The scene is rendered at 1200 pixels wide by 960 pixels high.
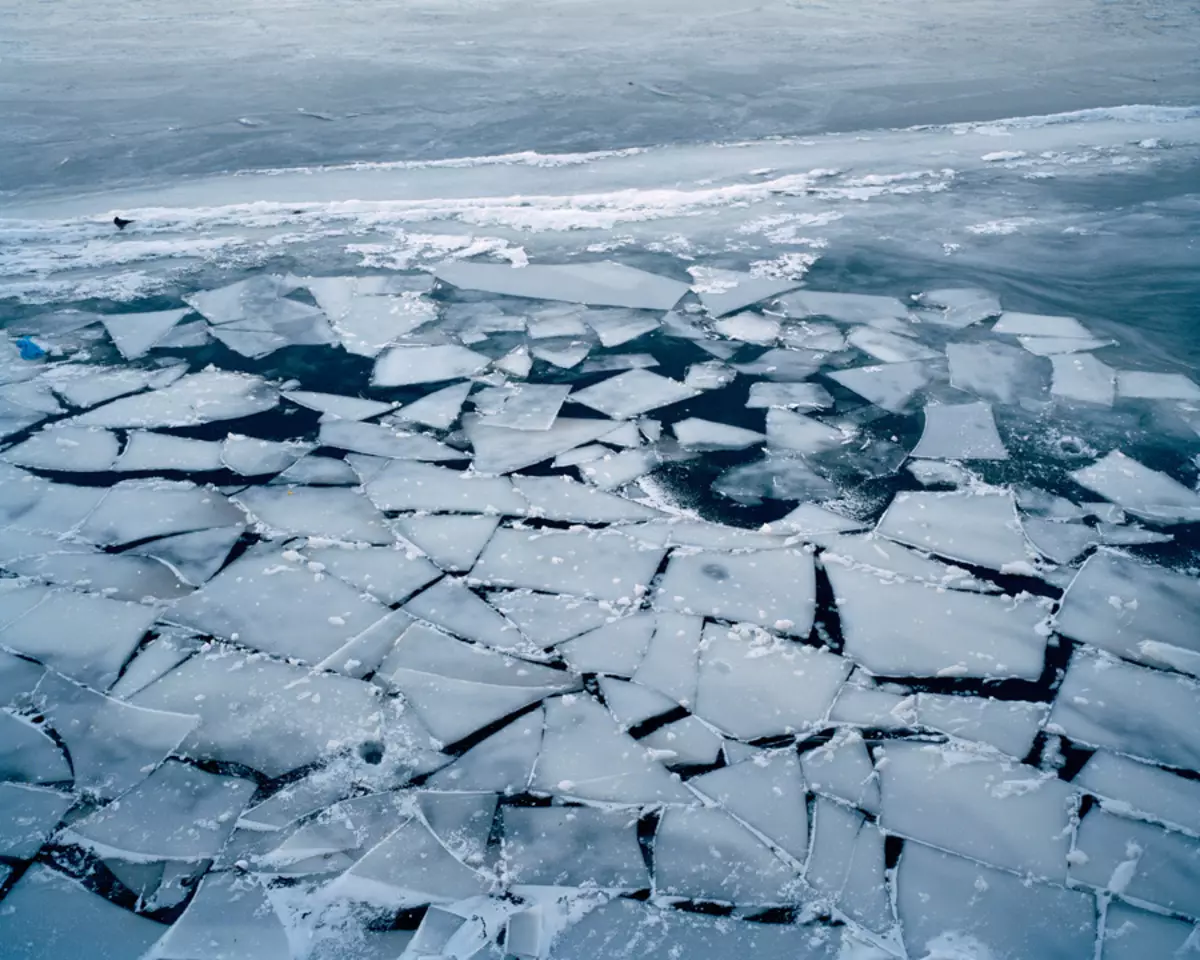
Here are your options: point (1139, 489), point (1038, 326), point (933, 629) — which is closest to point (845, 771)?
point (933, 629)

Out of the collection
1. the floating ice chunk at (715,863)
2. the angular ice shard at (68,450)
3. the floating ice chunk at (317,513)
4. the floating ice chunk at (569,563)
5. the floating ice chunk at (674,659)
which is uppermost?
the angular ice shard at (68,450)

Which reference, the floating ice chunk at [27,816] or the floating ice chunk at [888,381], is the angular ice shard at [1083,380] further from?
the floating ice chunk at [27,816]

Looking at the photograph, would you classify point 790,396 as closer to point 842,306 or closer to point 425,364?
point 842,306

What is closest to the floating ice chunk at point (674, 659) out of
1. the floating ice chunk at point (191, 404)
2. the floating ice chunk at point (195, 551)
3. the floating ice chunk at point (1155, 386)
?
the floating ice chunk at point (195, 551)

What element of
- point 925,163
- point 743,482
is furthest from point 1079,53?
point 743,482

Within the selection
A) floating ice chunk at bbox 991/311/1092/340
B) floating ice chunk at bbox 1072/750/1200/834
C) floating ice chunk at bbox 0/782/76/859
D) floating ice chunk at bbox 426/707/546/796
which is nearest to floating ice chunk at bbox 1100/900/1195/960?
floating ice chunk at bbox 1072/750/1200/834

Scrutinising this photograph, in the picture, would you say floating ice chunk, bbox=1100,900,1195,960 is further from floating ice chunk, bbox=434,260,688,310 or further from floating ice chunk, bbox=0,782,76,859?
floating ice chunk, bbox=434,260,688,310

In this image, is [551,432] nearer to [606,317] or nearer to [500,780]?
[606,317]
